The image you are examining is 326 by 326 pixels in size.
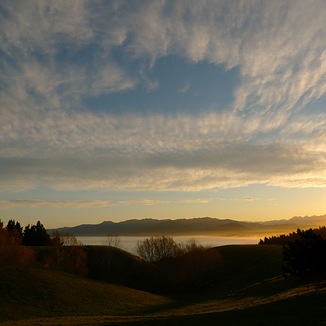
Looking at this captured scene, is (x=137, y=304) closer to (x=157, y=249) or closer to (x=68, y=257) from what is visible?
(x=68, y=257)

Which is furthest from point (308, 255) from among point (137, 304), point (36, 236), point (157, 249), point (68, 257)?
point (36, 236)

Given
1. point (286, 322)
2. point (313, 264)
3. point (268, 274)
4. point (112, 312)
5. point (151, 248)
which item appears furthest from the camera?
point (151, 248)

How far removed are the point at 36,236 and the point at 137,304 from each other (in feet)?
234

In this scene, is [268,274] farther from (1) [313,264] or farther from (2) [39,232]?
(2) [39,232]

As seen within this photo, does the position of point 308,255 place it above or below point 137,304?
above

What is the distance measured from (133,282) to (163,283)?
23.3 ft

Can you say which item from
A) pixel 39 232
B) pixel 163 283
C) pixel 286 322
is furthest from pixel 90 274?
pixel 286 322

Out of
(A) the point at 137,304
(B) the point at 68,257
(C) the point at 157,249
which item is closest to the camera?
(A) the point at 137,304

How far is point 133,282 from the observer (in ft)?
298

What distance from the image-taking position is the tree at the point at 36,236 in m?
116

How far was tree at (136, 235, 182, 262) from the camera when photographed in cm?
10894

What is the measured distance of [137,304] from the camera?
53094mm

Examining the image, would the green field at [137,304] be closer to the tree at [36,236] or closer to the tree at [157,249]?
the tree at [157,249]

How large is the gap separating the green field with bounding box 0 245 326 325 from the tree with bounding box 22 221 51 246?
2147 inches
